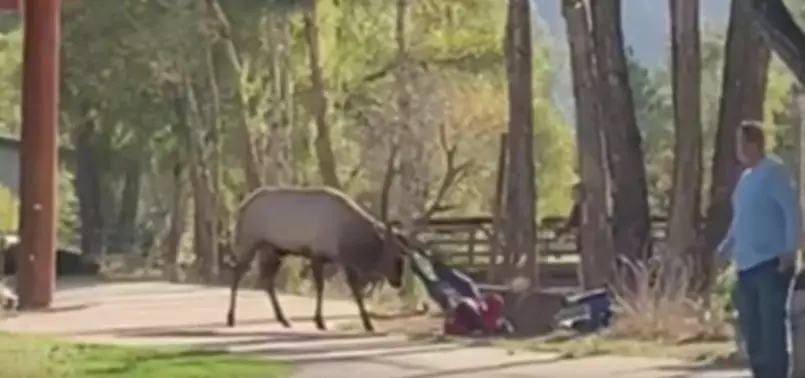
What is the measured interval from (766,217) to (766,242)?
0.39 ft

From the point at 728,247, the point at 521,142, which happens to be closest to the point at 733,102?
the point at 521,142

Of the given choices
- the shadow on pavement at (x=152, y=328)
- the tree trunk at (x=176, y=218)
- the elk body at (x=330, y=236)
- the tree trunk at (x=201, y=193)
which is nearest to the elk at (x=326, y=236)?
the elk body at (x=330, y=236)

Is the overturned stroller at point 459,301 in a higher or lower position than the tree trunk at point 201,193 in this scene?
lower

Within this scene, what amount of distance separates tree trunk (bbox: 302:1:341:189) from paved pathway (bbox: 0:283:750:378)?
1137 cm

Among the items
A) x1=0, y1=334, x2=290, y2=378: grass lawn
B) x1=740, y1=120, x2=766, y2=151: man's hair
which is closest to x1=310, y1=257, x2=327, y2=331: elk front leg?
x1=0, y1=334, x2=290, y2=378: grass lawn

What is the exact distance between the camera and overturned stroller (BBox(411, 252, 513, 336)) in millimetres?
12812

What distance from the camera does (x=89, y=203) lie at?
115ft

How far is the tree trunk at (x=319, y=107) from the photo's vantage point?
28062 millimetres

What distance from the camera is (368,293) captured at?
656 inches

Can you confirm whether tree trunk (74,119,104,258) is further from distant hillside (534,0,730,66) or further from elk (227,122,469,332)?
elk (227,122,469,332)

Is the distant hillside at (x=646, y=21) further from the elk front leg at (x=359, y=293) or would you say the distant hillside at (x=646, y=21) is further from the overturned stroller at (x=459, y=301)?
the elk front leg at (x=359, y=293)

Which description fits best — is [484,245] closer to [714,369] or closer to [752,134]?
[714,369]

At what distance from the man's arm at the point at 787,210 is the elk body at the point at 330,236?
5.17 meters

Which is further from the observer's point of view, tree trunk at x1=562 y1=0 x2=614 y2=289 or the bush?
tree trunk at x1=562 y1=0 x2=614 y2=289
